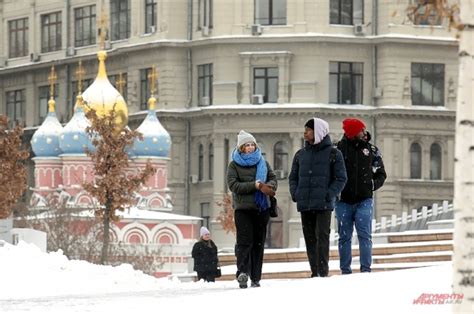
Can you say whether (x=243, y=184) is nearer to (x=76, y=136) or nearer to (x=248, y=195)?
(x=248, y=195)

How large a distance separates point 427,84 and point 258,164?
57.5 meters

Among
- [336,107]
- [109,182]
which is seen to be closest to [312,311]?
[109,182]

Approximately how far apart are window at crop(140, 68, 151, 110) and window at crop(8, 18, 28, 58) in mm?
8880

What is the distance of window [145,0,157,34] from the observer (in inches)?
3258

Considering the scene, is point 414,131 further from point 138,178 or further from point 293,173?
point 293,173

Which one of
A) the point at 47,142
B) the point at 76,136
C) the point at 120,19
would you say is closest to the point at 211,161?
the point at 120,19

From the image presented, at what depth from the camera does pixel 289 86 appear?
7981cm

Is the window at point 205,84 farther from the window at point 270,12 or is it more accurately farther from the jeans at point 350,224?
the jeans at point 350,224

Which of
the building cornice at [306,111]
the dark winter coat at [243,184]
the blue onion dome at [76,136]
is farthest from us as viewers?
the building cornice at [306,111]

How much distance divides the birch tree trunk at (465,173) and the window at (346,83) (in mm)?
64854

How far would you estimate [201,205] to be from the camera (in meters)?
81.2

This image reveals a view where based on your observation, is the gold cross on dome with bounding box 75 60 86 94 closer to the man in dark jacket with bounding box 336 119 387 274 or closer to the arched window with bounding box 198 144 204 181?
the arched window with bounding box 198 144 204 181

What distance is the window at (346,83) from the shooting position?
264ft

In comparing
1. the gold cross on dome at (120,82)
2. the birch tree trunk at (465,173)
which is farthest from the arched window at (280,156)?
the birch tree trunk at (465,173)
